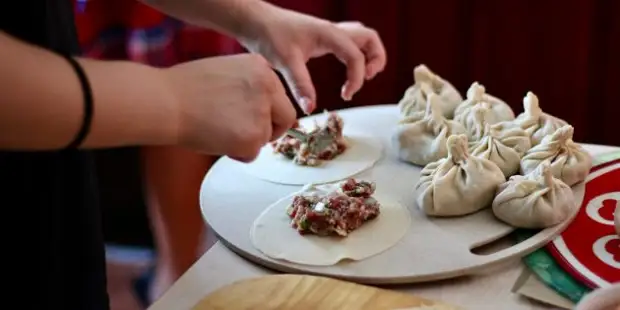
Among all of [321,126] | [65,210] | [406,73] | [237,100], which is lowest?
[406,73]

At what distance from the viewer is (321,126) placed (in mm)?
1281

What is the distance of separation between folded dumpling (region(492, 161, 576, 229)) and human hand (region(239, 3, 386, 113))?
0.27 meters

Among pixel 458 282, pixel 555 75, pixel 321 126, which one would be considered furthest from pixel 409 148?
pixel 555 75

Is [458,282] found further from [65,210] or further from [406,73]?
[406,73]

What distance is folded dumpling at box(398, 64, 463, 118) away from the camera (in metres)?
1.26

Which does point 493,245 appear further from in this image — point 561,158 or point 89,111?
point 89,111

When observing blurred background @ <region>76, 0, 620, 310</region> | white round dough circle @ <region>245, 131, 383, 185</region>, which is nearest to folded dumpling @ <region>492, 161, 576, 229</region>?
white round dough circle @ <region>245, 131, 383, 185</region>

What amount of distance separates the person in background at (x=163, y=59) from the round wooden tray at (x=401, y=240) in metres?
0.64

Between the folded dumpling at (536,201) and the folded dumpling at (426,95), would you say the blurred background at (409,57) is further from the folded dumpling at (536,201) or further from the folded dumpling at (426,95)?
the folded dumpling at (536,201)

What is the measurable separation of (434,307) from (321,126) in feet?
1.65

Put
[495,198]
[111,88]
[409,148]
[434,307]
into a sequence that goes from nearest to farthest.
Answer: [111,88], [434,307], [495,198], [409,148]

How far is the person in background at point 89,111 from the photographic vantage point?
663 millimetres

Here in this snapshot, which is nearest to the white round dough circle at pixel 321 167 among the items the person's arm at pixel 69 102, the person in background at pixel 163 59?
the person's arm at pixel 69 102

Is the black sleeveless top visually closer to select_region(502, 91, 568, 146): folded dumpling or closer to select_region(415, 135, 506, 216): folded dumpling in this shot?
select_region(415, 135, 506, 216): folded dumpling
